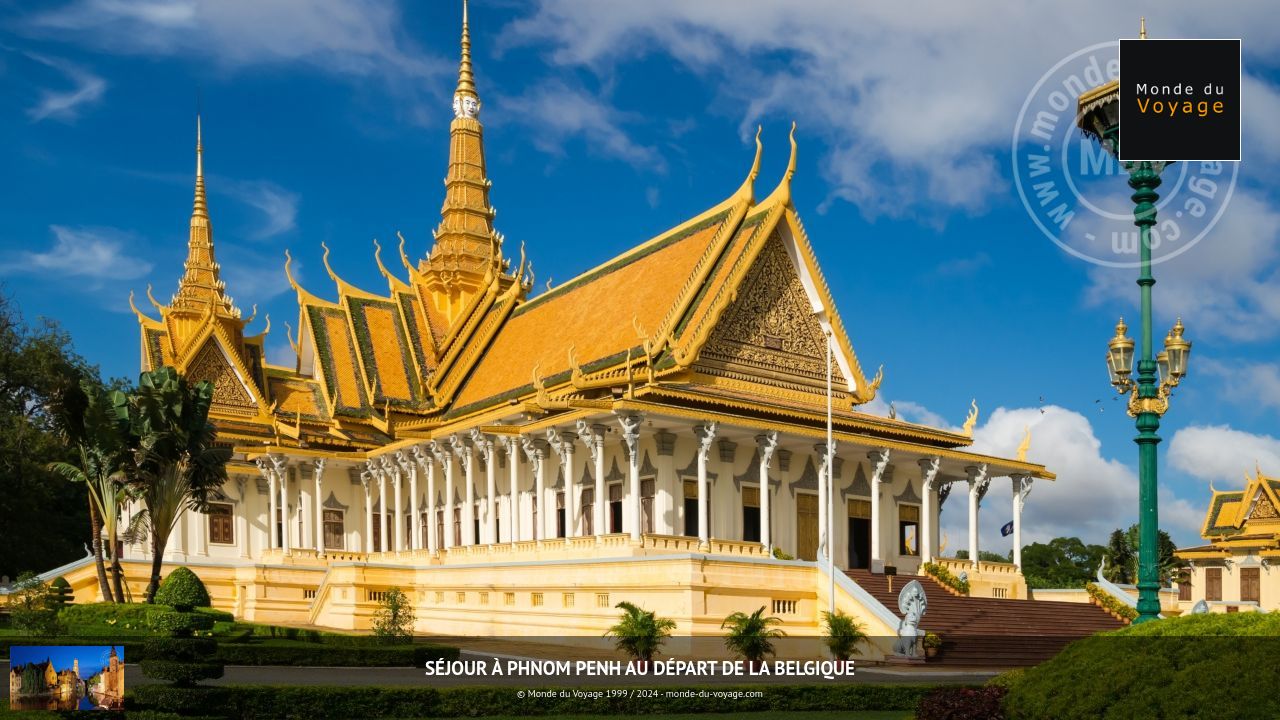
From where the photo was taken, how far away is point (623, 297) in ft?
120

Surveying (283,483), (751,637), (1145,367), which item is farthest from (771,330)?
(1145,367)

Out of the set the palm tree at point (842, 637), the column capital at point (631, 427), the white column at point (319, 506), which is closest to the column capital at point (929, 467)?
the column capital at point (631, 427)

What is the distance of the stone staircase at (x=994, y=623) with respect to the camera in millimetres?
24844

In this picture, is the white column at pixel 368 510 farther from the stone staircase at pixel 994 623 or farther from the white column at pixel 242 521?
the stone staircase at pixel 994 623

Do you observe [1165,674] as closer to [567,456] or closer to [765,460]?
[765,460]

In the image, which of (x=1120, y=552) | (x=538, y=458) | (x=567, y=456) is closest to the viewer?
(x=567, y=456)

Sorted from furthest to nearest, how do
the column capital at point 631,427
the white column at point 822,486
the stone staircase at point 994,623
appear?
the white column at point 822,486, the column capital at point 631,427, the stone staircase at point 994,623

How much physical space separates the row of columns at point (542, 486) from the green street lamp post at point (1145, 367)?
10601 mm

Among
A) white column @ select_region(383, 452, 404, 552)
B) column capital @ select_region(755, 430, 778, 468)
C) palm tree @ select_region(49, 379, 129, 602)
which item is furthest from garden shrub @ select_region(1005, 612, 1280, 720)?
white column @ select_region(383, 452, 404, 552)

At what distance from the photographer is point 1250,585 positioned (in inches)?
1885

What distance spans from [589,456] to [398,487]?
874 centimetres

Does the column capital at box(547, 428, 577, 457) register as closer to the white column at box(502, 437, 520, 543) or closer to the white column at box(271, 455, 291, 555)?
the white column at box(502, 437, 520, 543)

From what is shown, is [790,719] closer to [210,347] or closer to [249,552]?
[249,552]

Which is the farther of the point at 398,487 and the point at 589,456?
the point at 398,487
